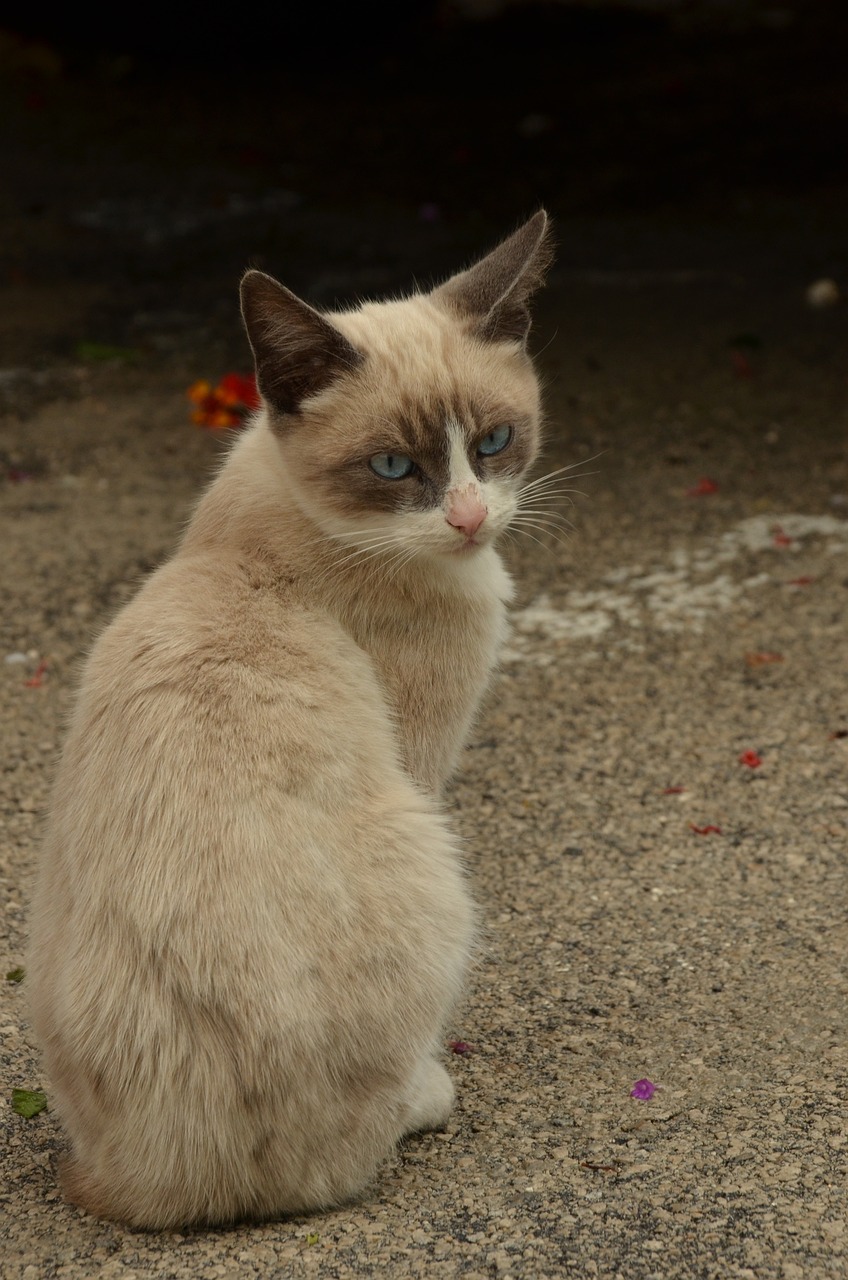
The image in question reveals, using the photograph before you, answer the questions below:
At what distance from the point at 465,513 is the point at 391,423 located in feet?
0.79

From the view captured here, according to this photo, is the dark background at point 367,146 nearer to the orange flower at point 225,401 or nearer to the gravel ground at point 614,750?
the gravel ground at point 614,750

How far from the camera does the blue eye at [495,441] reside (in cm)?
300

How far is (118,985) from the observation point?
2.46m

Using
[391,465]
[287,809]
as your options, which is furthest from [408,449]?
[287,809]

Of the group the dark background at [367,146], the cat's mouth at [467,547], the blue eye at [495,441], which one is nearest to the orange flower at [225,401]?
the dark background at [367,146]

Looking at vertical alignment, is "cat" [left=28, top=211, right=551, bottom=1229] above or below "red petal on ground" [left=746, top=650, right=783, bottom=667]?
above

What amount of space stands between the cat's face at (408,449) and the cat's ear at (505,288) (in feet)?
0.33

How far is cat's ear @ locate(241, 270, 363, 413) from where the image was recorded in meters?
Answer: 2.80

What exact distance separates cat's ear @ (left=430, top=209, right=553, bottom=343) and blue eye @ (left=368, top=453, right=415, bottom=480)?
0.38m

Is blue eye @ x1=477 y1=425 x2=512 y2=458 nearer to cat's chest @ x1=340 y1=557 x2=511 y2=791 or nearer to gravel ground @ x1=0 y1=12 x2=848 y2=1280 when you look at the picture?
cat's chest @ x1=340 y1=557 x2=511 y2=791

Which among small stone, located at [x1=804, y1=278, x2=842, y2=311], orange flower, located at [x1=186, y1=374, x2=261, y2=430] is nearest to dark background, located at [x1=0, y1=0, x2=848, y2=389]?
small stone, located at [x1=804, y1=278, x2=842, y2=311]

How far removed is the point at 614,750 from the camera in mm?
4473

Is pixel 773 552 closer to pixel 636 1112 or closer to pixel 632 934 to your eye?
pixel 632 934

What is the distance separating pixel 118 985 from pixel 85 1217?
51 cm
